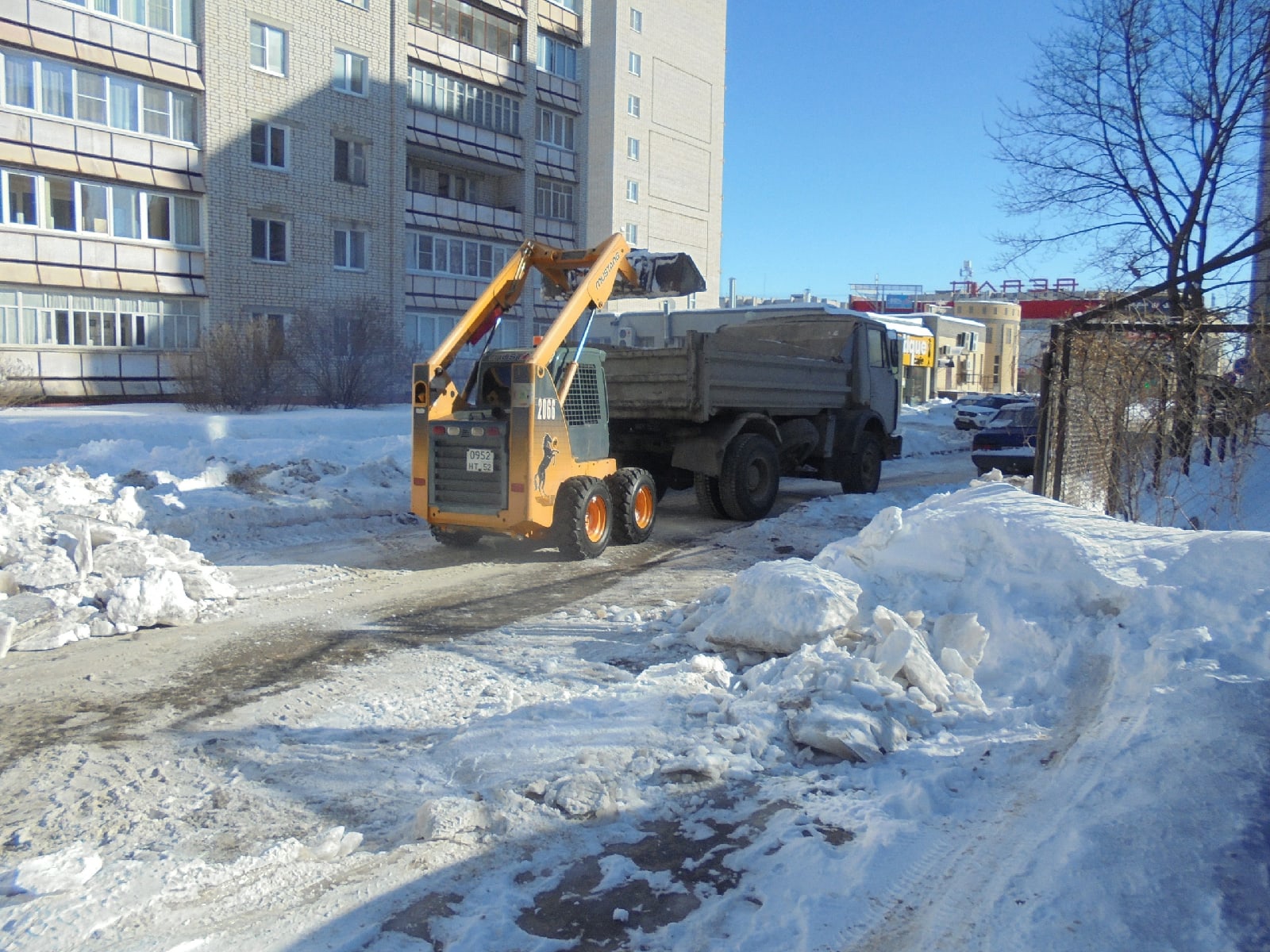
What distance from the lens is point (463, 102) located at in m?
34.7

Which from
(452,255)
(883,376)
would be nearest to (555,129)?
(452,255)

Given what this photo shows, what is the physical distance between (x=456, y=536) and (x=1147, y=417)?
6.88 m

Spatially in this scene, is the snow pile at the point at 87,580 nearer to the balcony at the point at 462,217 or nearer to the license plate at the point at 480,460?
the license plate at the point at 480,460

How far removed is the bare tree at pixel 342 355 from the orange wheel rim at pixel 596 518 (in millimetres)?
12980

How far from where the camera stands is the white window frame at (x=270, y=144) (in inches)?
1086

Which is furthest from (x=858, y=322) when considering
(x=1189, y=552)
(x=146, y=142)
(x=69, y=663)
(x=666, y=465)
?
(x=146, y=142)

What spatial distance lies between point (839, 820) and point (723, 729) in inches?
39.5

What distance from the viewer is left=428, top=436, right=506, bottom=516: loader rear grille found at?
9719 millimetres

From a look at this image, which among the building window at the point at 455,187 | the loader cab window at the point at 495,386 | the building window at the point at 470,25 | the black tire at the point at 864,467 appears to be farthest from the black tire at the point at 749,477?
the building window at the point at 470,25

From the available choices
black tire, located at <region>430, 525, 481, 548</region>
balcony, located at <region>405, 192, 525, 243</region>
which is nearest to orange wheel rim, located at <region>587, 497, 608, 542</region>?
black tire, located at <region>430, 525, 481, 548</region>

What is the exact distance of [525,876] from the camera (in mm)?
3953

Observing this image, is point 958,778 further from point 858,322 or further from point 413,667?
point 858,322

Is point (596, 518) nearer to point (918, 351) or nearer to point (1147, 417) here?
point (1147, 417)

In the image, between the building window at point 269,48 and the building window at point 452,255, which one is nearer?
the building window at point 269,48
